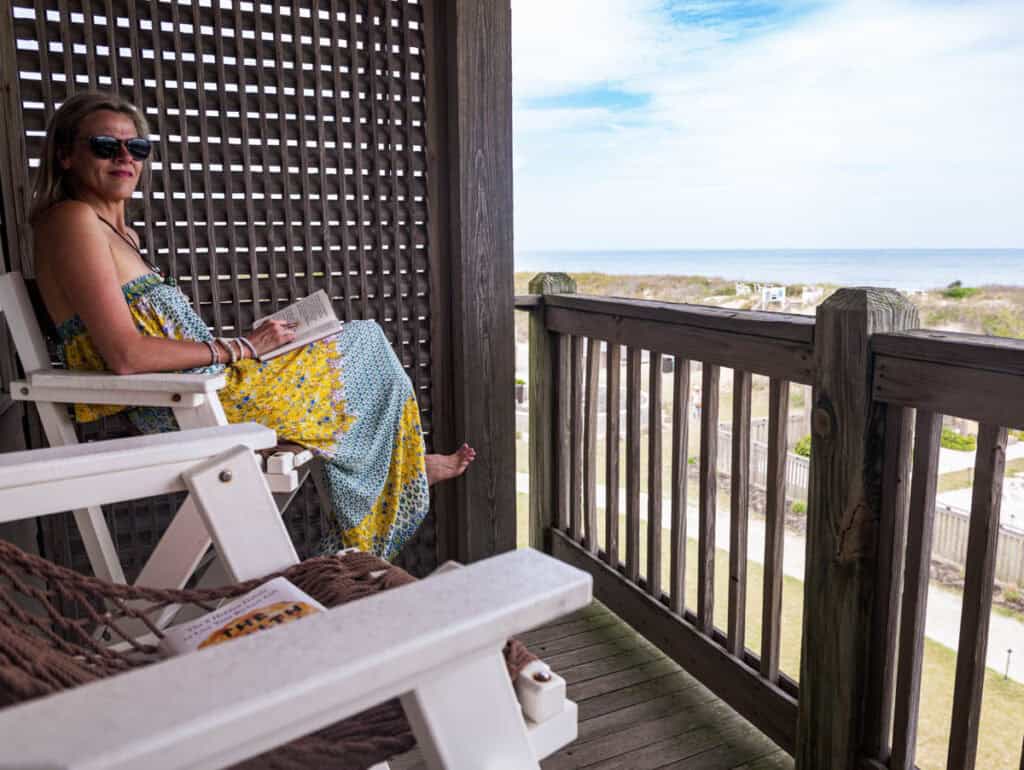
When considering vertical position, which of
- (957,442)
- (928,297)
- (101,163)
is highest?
(101,163)

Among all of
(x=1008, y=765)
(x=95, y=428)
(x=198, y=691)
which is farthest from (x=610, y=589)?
(x=1008, y=765)

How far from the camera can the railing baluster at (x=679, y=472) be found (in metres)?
2.21

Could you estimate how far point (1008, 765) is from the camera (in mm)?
8570

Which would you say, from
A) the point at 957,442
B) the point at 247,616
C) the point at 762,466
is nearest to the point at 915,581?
the point at 247,616

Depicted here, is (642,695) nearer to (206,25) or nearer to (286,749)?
(286,749)

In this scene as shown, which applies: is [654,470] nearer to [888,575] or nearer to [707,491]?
[707,491]

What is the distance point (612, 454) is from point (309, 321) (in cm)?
106

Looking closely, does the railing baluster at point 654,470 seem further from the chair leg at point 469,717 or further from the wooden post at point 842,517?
the chair leg at point 469,717

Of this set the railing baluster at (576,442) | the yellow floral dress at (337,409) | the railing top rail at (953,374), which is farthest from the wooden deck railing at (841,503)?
the yellow floral dress at (337,409)

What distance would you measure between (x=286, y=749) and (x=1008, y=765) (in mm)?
10097

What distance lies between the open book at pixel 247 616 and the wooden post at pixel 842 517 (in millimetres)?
1034

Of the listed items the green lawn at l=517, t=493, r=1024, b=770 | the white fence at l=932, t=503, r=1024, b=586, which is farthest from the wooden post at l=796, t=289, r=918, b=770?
the white fence at l=932, t=503, r=1024, b=586

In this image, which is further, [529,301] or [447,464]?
[529,301]

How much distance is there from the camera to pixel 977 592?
4.61ft
